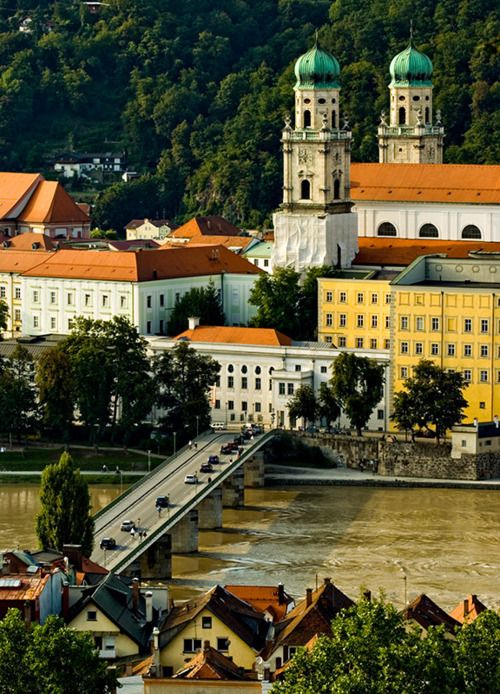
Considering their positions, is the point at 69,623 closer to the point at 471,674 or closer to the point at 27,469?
the point at 471,674

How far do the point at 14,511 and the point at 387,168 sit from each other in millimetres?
29184

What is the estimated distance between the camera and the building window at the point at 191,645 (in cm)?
5775

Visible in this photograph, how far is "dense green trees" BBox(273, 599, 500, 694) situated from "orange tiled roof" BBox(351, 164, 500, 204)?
53.9 metres

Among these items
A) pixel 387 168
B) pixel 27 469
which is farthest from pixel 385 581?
pixel 387 168

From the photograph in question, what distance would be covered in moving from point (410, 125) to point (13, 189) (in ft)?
55.7

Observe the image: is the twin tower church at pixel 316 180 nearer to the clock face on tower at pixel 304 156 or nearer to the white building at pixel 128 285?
the clock face on tower at pixel 304 156

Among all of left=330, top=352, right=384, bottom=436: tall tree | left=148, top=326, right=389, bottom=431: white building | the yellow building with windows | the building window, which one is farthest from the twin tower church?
the building window

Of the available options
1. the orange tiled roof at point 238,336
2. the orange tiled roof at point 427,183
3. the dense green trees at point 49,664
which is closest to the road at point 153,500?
the orange tiled roof at point 238,336

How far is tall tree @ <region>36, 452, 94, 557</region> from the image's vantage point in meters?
70.0

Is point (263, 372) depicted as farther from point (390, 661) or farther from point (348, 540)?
point (390, 661)

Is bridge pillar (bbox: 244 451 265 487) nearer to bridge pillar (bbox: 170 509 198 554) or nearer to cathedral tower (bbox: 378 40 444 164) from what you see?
bridge pillar (bbox: 170 509 198 554)

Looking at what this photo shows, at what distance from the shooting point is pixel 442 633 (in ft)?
173

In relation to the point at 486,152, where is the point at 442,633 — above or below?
below

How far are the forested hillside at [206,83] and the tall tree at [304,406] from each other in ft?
123
